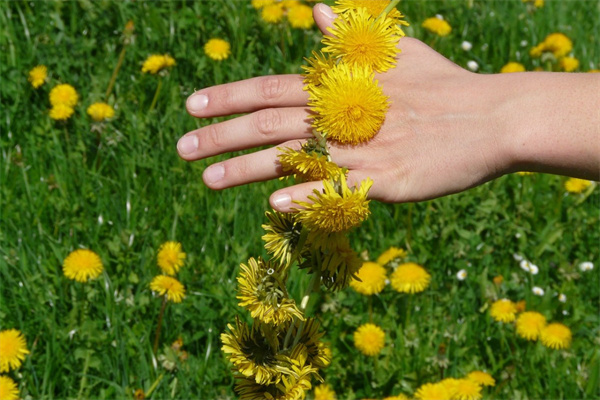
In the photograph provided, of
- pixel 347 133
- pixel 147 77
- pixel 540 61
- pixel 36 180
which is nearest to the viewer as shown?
pixel 347 133

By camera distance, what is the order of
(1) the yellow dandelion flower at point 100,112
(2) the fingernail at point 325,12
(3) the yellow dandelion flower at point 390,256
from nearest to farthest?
1. (2) the fingernail at point 325,12
2. (3) the yellow dandelion flower at point 390,256
3. (1) the yellow dandelion flower at point 100,112

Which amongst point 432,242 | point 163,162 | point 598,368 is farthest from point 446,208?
point 163,162

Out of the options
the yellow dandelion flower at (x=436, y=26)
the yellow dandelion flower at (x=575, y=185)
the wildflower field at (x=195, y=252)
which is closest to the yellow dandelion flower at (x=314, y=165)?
the wildflower field at (x=195, y=252)

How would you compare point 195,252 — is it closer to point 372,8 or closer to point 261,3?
point 372,8

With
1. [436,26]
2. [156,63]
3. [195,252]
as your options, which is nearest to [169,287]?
[195,252]

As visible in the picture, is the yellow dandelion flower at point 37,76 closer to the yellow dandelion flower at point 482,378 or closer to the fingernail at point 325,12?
the fingernail at point 325,12

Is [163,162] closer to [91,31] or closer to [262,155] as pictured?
[91,31]
